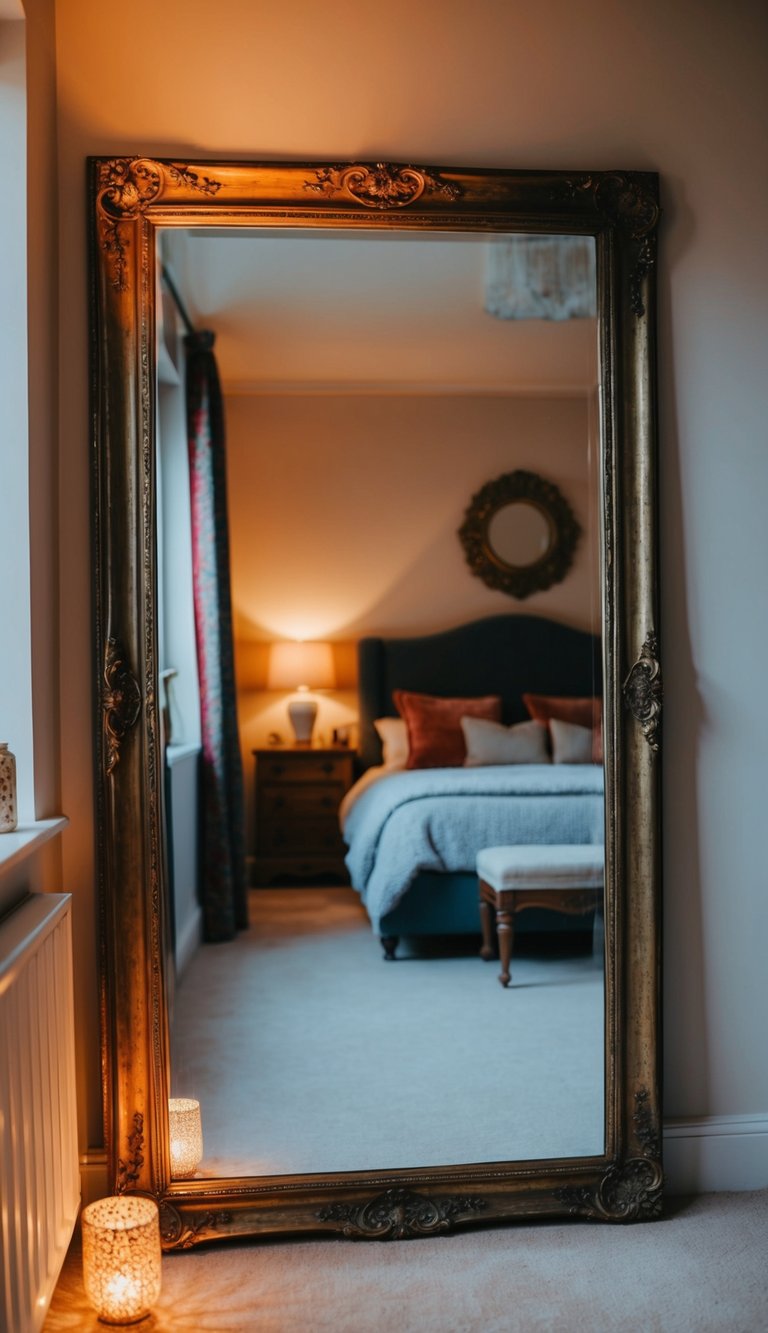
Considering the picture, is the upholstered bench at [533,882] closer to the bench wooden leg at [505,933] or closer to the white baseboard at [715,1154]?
the bench wooden leg at [505,933]

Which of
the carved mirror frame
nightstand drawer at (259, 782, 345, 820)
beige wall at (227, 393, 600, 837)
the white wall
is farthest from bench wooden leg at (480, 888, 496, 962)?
the white wall

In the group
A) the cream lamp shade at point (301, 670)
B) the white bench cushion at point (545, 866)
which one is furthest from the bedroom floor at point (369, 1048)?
the cream lamp shade at point (301, 670)

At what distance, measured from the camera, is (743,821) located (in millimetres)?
2732

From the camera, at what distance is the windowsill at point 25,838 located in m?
1.93

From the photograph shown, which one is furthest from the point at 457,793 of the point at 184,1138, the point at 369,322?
the point at 369,322

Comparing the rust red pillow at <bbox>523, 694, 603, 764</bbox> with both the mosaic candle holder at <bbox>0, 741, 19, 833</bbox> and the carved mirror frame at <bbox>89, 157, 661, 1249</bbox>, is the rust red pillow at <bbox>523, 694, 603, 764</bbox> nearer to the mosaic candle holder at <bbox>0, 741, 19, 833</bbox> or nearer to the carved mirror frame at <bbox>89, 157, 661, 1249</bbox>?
the carved mirror frame at <bbox>89, 157, 661, 1249</bbox>

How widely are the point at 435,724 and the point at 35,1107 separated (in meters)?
1.14

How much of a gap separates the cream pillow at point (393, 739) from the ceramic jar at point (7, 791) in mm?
817

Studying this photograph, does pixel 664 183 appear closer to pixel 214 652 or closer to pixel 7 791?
pixel 214 652

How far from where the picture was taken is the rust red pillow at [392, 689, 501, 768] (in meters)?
2.63

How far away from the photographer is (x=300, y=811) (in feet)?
8.73

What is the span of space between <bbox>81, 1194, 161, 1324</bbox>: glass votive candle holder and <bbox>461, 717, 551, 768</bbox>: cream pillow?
1.15 m

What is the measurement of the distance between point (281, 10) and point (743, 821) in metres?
2.06

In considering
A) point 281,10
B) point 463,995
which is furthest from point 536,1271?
point 281,10
